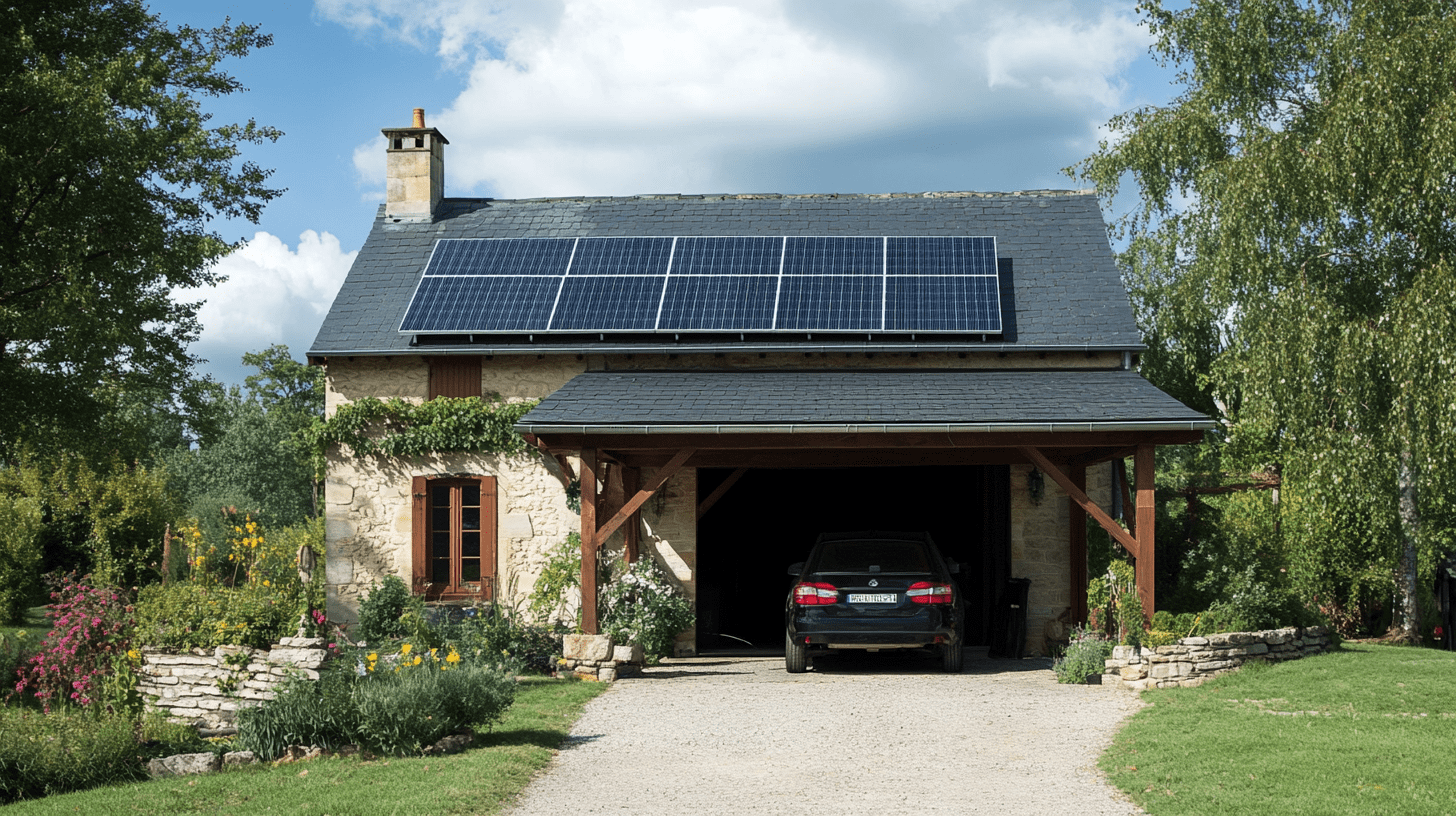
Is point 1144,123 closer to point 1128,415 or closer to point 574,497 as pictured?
point 1128,415

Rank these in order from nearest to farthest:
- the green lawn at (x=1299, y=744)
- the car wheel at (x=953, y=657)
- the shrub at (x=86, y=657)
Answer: the green lawn at (x=1299, y=744)
the shrub at (x=86, y=657)
the car wheel at (x=953, y=657)

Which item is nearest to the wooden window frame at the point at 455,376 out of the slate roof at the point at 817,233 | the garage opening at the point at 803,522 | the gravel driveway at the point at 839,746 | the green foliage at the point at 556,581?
the slate roof at the point at 817,233

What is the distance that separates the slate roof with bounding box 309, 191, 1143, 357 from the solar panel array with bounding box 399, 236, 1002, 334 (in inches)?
12.7

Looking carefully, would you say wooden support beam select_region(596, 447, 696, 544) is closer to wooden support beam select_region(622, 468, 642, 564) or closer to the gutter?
the gutter

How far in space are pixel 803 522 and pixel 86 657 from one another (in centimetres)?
1344

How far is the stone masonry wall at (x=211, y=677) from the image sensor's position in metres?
11.2

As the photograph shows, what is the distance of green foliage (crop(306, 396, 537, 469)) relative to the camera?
15.1 meters

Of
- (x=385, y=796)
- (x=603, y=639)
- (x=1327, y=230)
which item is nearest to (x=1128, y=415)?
(x=1327, y=230)

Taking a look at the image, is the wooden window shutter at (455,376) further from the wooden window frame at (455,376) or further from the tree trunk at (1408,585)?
the tree trunk at (1408,585)

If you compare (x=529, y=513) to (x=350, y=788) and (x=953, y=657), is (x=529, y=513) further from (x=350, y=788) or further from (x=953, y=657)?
(x=350, y=788)

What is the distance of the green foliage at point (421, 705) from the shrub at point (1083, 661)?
599cm

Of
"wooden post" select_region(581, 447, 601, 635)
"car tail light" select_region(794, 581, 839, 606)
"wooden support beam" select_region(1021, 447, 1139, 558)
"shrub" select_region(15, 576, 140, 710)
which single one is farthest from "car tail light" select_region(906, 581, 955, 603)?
"shrub" select_region(15, 576, 140, 710)

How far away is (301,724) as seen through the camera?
8.66 meters

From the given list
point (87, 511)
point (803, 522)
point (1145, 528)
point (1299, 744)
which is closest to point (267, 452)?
point (87, 511)
